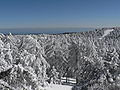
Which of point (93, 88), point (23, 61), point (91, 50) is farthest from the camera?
point (91, 50)

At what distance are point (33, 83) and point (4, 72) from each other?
1722mm

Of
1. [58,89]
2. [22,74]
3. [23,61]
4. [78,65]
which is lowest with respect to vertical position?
[58,89]

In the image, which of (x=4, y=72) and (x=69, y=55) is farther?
(x=69, y=55)

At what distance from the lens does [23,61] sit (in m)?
22.5

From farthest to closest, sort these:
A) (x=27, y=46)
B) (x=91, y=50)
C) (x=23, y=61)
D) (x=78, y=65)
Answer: (x=91, y=50), (x=78, y=65), (x=27, y=46), (x=23, y=61)

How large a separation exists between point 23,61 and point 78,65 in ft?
83.3

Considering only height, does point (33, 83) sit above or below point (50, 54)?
above

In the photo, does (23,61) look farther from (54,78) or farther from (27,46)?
(54,78)

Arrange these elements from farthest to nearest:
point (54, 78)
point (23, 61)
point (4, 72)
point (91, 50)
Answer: point (91, 50) → point (54, 78) → point (23, 61) → point (4, 72)

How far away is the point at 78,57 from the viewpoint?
157 feet

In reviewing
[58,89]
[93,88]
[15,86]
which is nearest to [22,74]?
[15,86]

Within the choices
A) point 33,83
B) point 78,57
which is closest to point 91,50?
point 78,57

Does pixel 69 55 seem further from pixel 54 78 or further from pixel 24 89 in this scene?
pixel 24 89

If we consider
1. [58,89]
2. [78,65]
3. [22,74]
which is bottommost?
[58,89]
